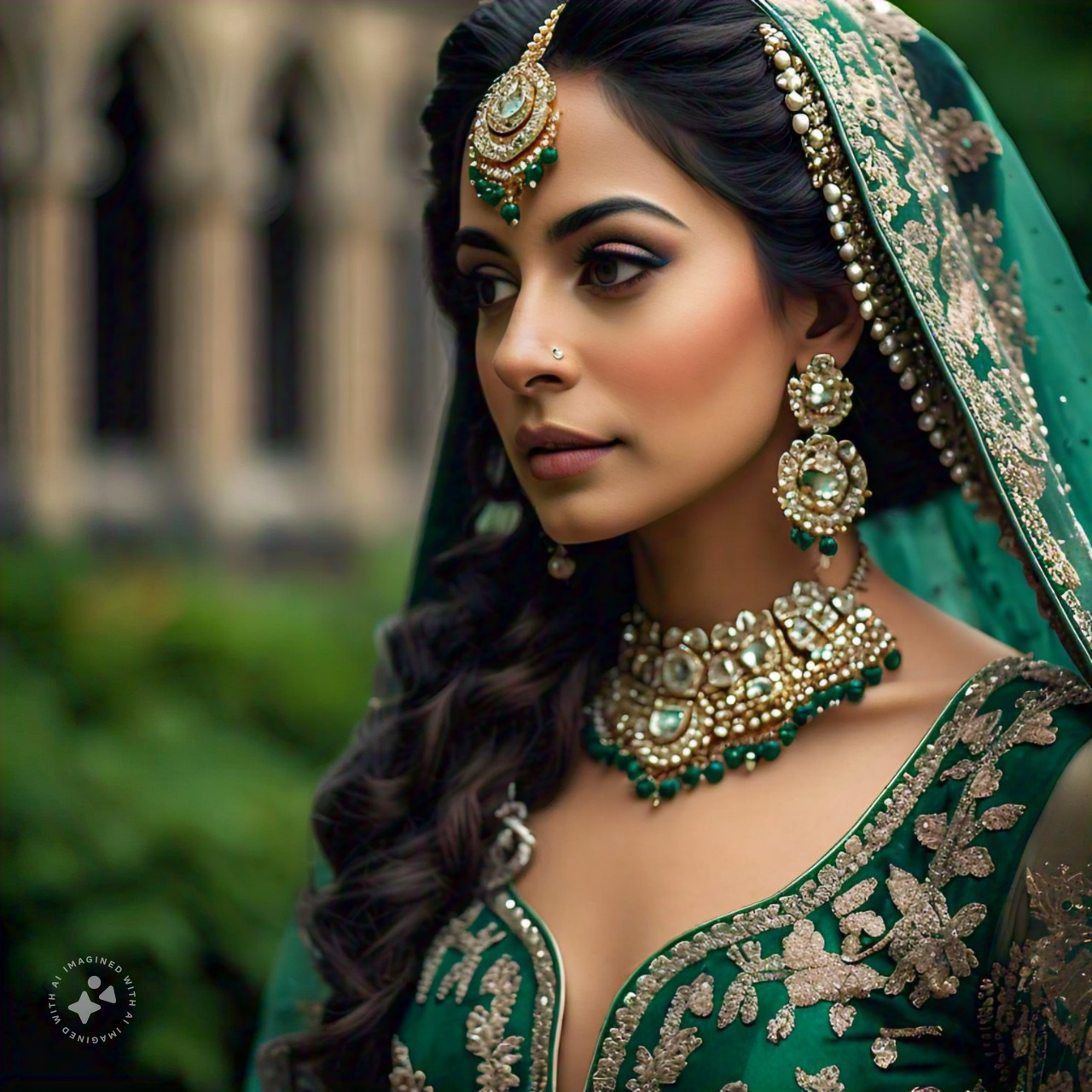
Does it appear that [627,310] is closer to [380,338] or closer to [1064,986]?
[1064,986]

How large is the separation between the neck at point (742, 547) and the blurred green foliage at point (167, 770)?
2613 millimetres

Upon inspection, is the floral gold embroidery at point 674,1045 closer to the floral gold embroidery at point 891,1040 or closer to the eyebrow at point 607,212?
the floral gold embroidery at point 891,1040

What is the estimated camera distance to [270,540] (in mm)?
11156

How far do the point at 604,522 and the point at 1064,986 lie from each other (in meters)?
0.78

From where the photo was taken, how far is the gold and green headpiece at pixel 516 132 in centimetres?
203

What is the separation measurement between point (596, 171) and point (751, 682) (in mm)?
715

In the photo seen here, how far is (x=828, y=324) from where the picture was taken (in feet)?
6.89

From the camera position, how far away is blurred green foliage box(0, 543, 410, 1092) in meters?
4.35

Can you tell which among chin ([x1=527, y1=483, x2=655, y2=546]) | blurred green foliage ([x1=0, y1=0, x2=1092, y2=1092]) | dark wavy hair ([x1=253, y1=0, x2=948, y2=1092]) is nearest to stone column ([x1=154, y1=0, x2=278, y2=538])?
blurred green foliage ([x1=0, y1=0, x2=1092, y2=1092])

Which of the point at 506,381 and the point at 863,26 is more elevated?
the point at 863,26

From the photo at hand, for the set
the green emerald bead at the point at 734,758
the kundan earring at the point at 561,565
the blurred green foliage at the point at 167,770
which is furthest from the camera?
the blurred green foliage at the point at 167,770

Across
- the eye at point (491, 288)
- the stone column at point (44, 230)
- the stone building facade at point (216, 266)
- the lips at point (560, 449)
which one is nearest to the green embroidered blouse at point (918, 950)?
the lips at point (560, 449)

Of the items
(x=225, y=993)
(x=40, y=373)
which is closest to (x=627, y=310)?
(x=225, y=993)

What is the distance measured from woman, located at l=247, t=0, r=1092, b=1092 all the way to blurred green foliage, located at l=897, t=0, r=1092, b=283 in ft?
3.11
